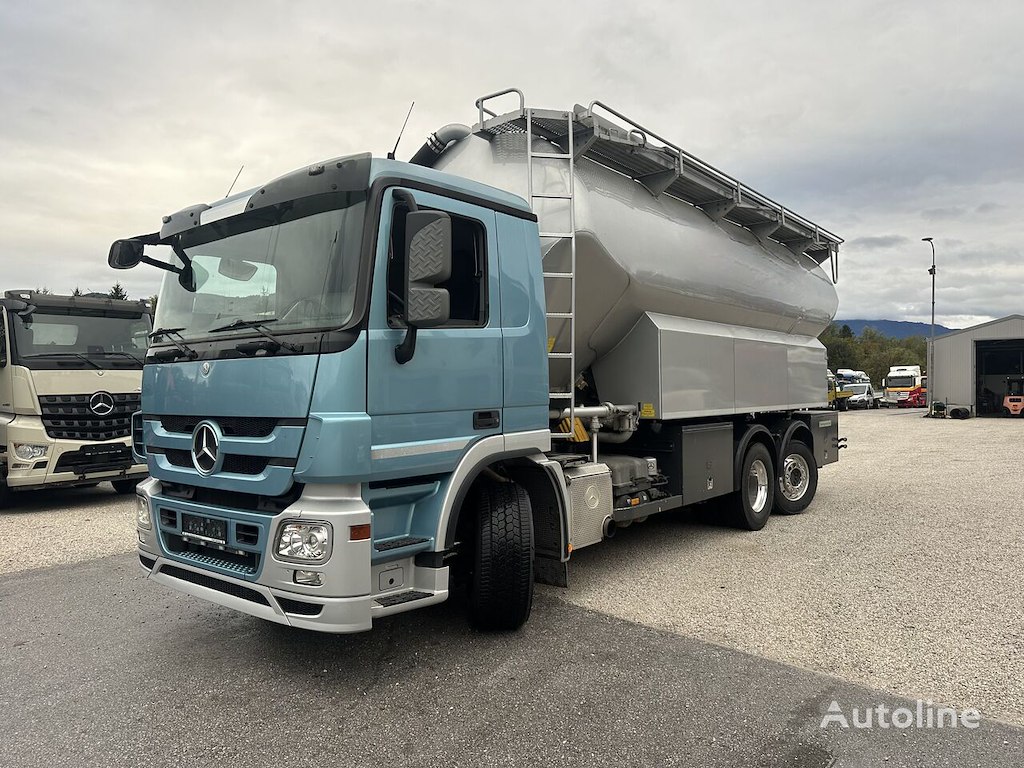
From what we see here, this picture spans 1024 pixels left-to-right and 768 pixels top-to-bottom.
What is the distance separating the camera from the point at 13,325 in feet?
30.3

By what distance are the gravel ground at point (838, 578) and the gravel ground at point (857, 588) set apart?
1 centimetres

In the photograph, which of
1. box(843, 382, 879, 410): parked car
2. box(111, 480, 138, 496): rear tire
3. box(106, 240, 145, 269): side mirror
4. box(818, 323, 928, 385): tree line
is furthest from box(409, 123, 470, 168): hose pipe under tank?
box(818, 323, 928, 385): tree line

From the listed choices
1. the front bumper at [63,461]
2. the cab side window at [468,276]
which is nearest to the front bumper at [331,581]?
the cab side window at [468,276]

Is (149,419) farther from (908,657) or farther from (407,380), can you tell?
(908,657)

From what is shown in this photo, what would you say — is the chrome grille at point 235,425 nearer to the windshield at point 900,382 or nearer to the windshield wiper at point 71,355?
the windshield wiper at point 71,355

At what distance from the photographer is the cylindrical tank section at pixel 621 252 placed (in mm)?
5227

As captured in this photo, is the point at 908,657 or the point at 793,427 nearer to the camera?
the point at 908,657

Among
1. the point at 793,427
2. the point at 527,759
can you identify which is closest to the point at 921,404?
the point at 793,427

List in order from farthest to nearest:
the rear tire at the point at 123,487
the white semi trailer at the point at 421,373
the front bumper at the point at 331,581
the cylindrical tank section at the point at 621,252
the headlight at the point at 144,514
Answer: the rear tire at the point at 123,487 → the cylindrical tank section at the point at 621,252 → the headlight at the point at 144,514 → the white semi trailer at the point at 421,373 → the front bumper at the point at 331,581

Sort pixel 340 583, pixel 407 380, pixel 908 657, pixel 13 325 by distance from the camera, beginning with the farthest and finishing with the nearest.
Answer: pixel 13 325 → pixel 908 657 → pixel 407 380 → pixel 340 583

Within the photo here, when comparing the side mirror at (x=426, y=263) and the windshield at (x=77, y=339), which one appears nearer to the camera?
the side mirror at (x=426, y=263)

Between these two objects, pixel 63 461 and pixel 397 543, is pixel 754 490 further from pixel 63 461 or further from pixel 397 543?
pixel 63 461

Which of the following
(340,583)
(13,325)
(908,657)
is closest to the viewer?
(340,583)

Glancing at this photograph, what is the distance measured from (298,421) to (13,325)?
26.4 ft
